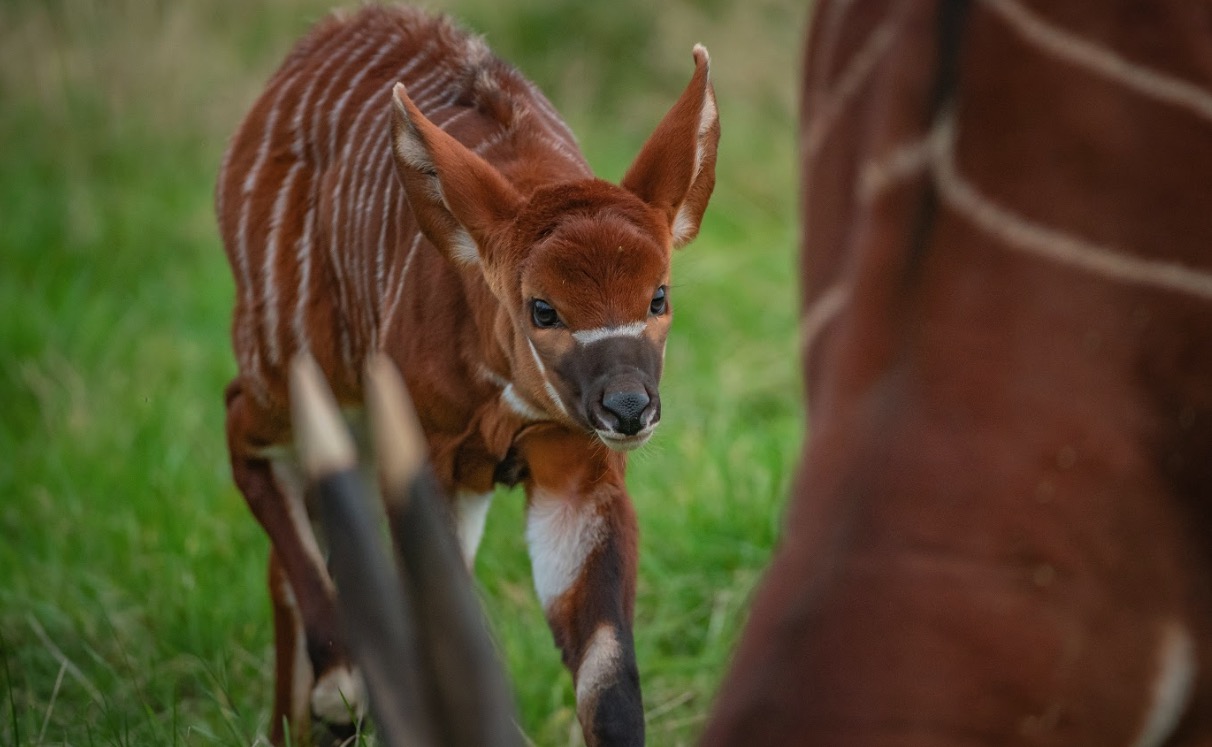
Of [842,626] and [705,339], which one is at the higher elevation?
[842,626]

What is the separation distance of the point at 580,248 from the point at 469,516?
2.64 feet

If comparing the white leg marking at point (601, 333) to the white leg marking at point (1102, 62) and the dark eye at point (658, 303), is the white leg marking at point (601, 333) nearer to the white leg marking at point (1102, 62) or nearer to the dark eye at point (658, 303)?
the dark eye at point (658, 303)

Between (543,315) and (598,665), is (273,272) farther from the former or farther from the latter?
(598,665)

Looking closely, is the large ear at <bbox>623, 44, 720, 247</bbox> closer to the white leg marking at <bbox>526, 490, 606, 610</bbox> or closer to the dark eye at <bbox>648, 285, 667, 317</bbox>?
the dark eye at <bbox>648, 285, 667, 317</bbox>

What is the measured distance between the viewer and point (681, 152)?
347 centimetres

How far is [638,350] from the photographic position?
3311 mm

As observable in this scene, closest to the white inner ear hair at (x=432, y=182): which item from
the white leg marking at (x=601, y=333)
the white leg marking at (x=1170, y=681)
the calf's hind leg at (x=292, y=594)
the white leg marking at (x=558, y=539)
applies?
the white leg marking at (x=601, y=333)

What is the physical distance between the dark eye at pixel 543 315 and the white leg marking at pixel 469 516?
1.70 ft

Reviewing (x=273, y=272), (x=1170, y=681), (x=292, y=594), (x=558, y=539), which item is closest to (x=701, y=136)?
(x=558, y=539)

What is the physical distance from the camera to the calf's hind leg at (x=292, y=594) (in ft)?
13.2

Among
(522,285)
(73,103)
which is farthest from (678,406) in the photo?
(73,103)

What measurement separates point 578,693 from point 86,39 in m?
7.85

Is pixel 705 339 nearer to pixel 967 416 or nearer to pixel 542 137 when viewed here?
pixel 542 137

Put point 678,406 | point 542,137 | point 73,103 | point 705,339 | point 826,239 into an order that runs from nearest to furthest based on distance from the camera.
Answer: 1. point 826,239
2. point 542,137
3. point 678,406
4. point 705,339
5. point 73,103
